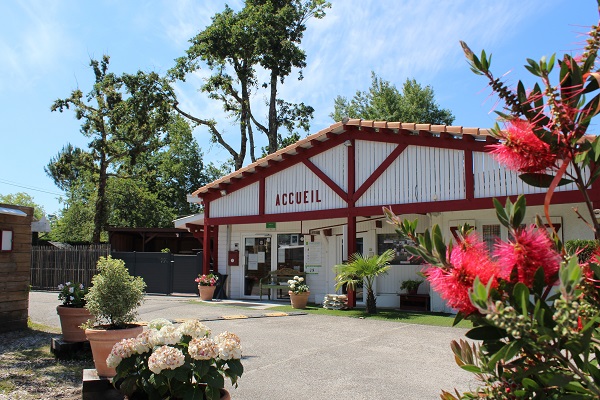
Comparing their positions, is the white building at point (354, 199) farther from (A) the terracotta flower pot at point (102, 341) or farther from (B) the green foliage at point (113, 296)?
(A) the terracotta flower pot at point (102, 341)

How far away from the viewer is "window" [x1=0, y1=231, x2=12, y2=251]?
1019cm

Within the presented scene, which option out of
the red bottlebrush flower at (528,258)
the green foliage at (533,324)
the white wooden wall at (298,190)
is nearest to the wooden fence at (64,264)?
the white wooden wall at (298,190)

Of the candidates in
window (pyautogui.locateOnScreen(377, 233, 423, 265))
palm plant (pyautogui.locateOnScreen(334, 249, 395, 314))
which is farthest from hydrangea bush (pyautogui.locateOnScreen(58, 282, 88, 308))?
window (pyautogui.locateOnScreen(377, 233, 423, 265))

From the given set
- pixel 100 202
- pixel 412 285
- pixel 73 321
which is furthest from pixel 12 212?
pixel 100 202

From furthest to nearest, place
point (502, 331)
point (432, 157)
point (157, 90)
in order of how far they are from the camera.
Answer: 1. point (157, 90)
2. point (432, 157)
3. point (502, 331)

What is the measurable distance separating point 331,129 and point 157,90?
1708cm

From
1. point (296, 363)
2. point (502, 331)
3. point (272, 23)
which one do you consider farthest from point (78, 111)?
point (502, 331)

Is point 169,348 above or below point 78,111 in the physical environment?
below

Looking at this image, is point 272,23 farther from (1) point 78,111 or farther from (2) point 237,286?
(2) point 237,286

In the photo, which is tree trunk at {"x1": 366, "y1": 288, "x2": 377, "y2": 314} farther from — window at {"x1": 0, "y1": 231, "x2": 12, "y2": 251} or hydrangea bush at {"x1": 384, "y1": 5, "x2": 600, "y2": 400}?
hydrangea bush at {"x1": 384, "y1": 5, "x2": 600, "y2": 400}

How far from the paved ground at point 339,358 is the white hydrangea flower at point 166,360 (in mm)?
2289

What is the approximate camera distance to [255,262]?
18.7m

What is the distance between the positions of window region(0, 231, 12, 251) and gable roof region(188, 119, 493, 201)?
26.7 ft

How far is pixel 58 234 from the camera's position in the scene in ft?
142
